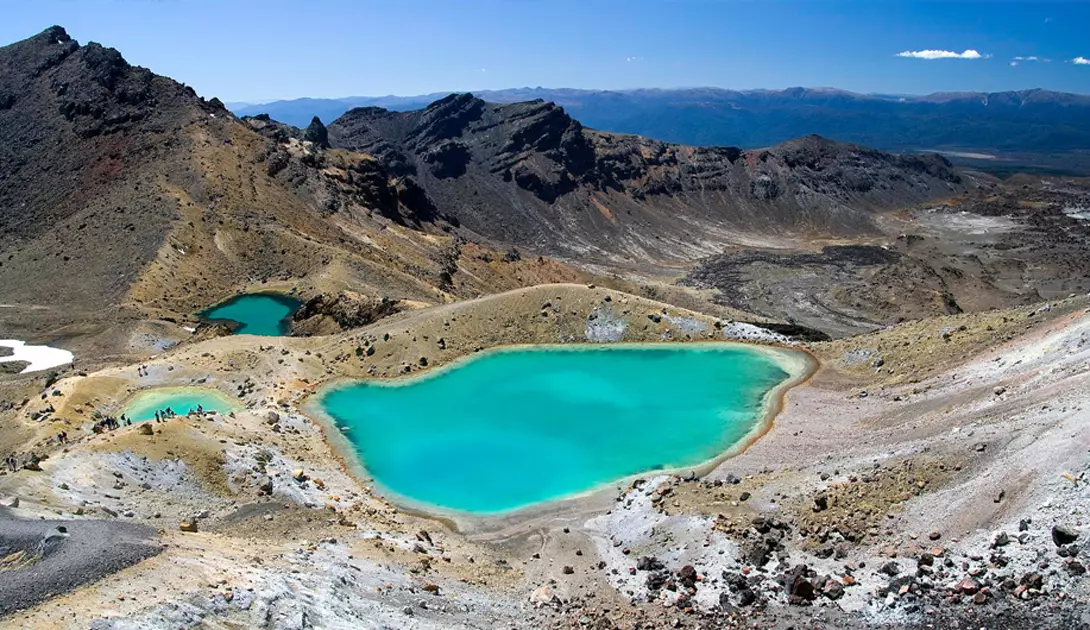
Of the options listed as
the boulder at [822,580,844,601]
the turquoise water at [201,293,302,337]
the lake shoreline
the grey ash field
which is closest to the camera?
the grey ash field

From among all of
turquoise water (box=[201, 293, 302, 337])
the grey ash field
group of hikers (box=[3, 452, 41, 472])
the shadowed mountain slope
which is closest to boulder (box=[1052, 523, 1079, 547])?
the grey ash field

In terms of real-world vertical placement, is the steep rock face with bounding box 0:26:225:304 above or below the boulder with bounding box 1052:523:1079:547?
above

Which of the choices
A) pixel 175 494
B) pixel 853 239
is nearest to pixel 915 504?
pixel 175 494

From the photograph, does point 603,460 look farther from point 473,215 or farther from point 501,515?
point 473,215

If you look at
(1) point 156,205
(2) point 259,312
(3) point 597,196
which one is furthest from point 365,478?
(3) point 597,196

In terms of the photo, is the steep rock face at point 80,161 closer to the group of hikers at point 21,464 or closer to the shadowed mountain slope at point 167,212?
the shadowed mountain slope at point 167,212

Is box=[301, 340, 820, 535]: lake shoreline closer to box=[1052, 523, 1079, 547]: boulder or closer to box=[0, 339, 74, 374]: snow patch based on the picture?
box=[1052, 523, 1079, 547]: boulder

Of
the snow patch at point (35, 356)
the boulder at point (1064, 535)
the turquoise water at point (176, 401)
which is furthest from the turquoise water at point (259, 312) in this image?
the boulder at point (1064, 535)
